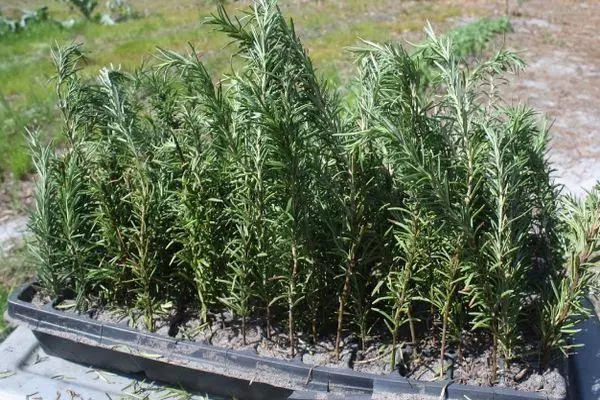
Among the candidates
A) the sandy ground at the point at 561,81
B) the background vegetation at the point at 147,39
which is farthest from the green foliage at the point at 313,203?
the background vegetation at the point at 147,39

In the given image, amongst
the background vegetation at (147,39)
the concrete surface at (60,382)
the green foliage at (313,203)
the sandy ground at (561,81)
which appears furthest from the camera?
the background vegetation at (147,39)

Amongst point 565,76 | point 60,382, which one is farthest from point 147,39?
point 60,382

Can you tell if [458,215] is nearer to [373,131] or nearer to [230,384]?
[373,131]

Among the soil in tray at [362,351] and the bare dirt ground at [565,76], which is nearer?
the soil in tray at [362,351]

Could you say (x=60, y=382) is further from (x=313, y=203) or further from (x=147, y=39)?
(x=147, y=39)

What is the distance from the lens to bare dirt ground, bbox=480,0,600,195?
5.05 meters

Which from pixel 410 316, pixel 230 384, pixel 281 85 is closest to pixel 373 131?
pixel 281 85

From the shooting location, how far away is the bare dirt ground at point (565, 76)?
505 centimetres

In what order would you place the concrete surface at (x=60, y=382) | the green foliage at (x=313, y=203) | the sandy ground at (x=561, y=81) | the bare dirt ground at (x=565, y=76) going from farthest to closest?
the bare dirt ground at (x=565, y=76), the sandy ground at (x=561, y=81), the concrete surface at (x=60, y=382), the green foliage at (x=313, y=203)

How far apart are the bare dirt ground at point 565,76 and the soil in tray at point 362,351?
1009mm

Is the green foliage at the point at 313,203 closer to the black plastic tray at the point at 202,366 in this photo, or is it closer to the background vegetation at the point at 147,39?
the black plastic tray at the point at 202,366

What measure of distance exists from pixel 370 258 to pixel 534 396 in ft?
1.84

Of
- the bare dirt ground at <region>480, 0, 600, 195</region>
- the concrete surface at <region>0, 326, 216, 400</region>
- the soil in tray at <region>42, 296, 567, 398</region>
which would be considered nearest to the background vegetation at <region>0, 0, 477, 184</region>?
the bare dirt ground at <region>480, 0, 600, 195</region>

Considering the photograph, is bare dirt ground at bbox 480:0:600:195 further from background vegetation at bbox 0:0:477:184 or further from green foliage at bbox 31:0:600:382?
background vegetation at bbox 0:0:477:184
